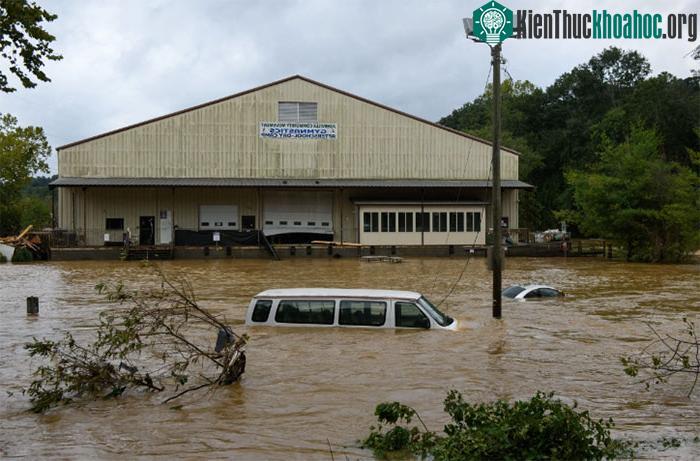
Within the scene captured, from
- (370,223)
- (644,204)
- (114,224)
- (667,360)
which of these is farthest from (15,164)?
(667,360)

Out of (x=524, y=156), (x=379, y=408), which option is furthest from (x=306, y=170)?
(x=379, y=408)

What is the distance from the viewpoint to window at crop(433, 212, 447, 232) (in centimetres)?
5281

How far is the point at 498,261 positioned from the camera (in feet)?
64.7

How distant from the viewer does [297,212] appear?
53.2 metres

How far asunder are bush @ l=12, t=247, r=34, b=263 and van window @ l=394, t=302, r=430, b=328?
36.3 metres

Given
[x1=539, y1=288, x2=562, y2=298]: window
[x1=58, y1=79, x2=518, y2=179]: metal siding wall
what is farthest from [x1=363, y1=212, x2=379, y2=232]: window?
[x1=539, y1=288, x2=562, y2=298]: window

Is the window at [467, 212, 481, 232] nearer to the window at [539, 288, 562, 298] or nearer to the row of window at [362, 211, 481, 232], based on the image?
the row of window at [362, 211, 481, 232]

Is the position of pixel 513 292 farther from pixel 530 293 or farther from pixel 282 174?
pixel 282 174

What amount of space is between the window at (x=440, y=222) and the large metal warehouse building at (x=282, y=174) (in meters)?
0.07

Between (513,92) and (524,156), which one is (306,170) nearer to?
(524,156)

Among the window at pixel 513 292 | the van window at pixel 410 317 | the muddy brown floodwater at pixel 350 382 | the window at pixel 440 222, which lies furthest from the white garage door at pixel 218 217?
the van window at pixel 410 317

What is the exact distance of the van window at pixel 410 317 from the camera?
Result: 617 inches

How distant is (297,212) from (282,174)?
9.74 feet

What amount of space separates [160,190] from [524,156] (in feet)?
132
